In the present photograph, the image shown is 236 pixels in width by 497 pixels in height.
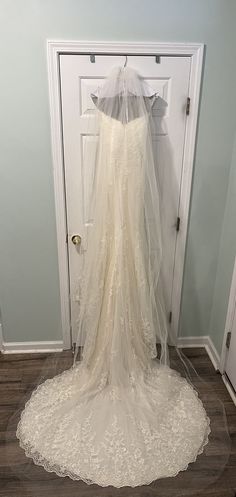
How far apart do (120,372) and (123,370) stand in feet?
0.07

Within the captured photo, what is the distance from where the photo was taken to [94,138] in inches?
76.9

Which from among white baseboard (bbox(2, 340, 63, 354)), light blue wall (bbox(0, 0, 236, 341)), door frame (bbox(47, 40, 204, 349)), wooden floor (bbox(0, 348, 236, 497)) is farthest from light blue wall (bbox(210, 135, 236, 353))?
white baseboard (bbox(2, 340, 63, 354))

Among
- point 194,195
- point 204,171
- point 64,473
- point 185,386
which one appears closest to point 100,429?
point 64,473

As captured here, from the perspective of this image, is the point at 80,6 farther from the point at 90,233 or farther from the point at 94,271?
the point at 94,271

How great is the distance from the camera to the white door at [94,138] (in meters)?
1.86

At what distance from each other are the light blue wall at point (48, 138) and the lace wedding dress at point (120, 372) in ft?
1.01

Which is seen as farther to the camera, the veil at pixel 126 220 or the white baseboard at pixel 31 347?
the white baseboard at pixel 31 347

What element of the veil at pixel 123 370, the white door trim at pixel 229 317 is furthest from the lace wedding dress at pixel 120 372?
the white door trim at pixel 229 317

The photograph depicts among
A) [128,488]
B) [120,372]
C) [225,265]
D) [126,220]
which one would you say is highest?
[126,220]

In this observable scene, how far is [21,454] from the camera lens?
1.78m

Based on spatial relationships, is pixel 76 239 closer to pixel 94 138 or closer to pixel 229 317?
pixel 94 138

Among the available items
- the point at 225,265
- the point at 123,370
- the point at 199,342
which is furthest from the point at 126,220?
the point at 199,342

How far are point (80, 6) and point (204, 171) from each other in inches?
43.0

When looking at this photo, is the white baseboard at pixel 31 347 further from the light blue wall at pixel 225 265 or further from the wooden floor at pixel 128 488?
the light blue wall at pixel 225 265
